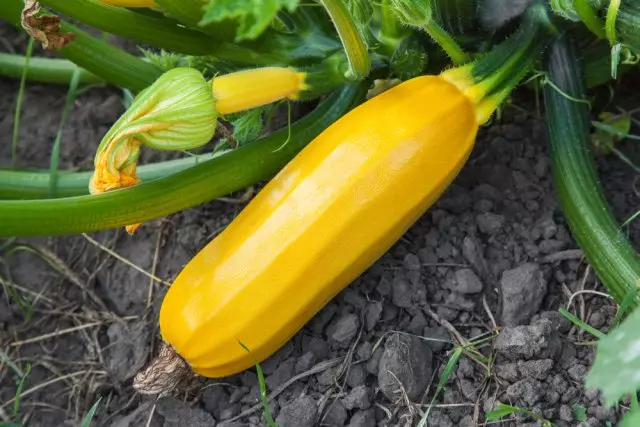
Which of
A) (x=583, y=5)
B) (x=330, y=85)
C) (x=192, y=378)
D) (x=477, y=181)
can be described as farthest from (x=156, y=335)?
(x=583, y=5)

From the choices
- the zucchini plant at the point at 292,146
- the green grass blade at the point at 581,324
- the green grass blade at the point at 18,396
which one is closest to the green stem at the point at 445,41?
the zucchini plant at the point at 292,146

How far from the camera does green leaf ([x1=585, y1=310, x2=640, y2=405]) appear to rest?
3.37 feet

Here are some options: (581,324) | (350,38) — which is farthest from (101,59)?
(581,324)

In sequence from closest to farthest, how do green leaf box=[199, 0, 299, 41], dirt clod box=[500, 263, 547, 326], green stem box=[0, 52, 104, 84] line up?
green leaf box=[199, 0, 299, 41] < dirt clod box=[500, 263, 547, 326] < green stem box=[0, 52, 104, 84]

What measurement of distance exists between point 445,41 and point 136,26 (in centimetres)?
62

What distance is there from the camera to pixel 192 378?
1.72m

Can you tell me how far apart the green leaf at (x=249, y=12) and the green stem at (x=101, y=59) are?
21.0 inches

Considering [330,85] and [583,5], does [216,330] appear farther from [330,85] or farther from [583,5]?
[583,5]

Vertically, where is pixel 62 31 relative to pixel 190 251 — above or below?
above

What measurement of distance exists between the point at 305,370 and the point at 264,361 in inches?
3.7

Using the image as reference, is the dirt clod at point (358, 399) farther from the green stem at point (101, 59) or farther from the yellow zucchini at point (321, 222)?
the green stem at point (101, 59)

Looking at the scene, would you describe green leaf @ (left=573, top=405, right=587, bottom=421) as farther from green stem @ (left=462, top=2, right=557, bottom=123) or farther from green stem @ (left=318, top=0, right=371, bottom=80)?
green stem @ (left=318, top=0, right=371, bottom=80)

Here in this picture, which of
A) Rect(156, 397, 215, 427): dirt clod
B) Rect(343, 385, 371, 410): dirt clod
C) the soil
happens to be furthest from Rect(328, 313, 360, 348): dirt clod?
Rect(156, 397, 215, 427): dirt clod

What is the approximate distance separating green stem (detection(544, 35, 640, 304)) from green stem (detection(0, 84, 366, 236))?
17.7 inches
